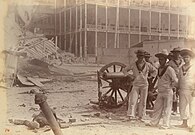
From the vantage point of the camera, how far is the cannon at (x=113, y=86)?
1762 mm

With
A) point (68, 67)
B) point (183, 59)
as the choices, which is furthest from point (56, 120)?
point (183, 59)

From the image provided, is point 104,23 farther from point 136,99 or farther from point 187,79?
point 187,79

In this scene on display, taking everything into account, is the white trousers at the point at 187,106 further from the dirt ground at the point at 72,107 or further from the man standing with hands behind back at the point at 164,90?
the dirt ground at the point at 72,107

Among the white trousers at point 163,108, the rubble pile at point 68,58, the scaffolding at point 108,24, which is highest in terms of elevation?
the scaffolding at point 108,24

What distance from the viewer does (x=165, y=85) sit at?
1.79 metres

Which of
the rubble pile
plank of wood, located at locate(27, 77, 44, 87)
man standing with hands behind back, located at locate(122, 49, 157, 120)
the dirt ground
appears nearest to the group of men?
man standing with hands behind back, located at locate(122, 49, 157, 120)

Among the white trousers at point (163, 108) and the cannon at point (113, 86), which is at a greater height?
the cannon at point (113, 86)

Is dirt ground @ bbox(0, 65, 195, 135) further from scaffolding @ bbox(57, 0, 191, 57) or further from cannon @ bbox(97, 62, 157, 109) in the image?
scaffolding @ bbox(57, 0, 191, 57)

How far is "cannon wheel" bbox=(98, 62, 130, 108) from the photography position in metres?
1.76

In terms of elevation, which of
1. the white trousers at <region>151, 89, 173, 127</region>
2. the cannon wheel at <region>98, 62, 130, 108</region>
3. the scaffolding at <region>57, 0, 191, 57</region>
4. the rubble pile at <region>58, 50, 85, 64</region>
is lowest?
the white trousers at <region>151, 89, 173, 127</region>

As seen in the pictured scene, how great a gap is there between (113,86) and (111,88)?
0.06ft

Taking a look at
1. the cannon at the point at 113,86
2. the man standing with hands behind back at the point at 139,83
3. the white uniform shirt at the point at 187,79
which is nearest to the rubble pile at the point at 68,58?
the cannon at the point at 113,86

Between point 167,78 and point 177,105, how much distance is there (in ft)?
0.56

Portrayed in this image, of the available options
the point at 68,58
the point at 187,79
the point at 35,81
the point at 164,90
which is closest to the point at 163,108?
the point at 164,90
